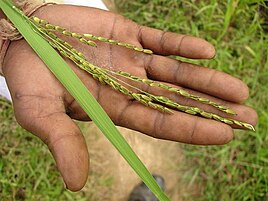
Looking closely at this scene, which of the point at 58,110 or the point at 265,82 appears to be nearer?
the point at 58,110

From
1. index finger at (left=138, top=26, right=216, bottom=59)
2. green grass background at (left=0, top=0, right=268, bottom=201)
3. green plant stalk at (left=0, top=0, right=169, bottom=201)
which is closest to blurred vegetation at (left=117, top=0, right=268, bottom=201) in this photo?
green grass background at (left=0, top=0, right=268, bottom=201)

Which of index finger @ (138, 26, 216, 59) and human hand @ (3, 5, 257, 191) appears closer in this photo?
human hand @ (3, 5, 257, 191)

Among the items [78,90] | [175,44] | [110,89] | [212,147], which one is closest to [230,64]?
[212,147]

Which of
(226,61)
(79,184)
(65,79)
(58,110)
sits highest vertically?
(65,79)

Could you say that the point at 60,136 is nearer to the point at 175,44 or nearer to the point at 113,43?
the point at 113,43

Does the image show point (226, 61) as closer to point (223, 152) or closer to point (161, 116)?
point (223, 152)

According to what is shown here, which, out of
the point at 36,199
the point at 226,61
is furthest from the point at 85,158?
the point at 226,61

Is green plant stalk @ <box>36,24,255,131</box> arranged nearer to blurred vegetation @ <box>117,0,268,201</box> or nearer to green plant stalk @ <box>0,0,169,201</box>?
green plant stalk @ <box>0,0,169,201</box>

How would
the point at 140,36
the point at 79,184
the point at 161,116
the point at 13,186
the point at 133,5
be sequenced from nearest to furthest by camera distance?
the point at 79,184 → the point at 161,116 → the point at 140,36 → the point at 13,186 → the point at 133,5
